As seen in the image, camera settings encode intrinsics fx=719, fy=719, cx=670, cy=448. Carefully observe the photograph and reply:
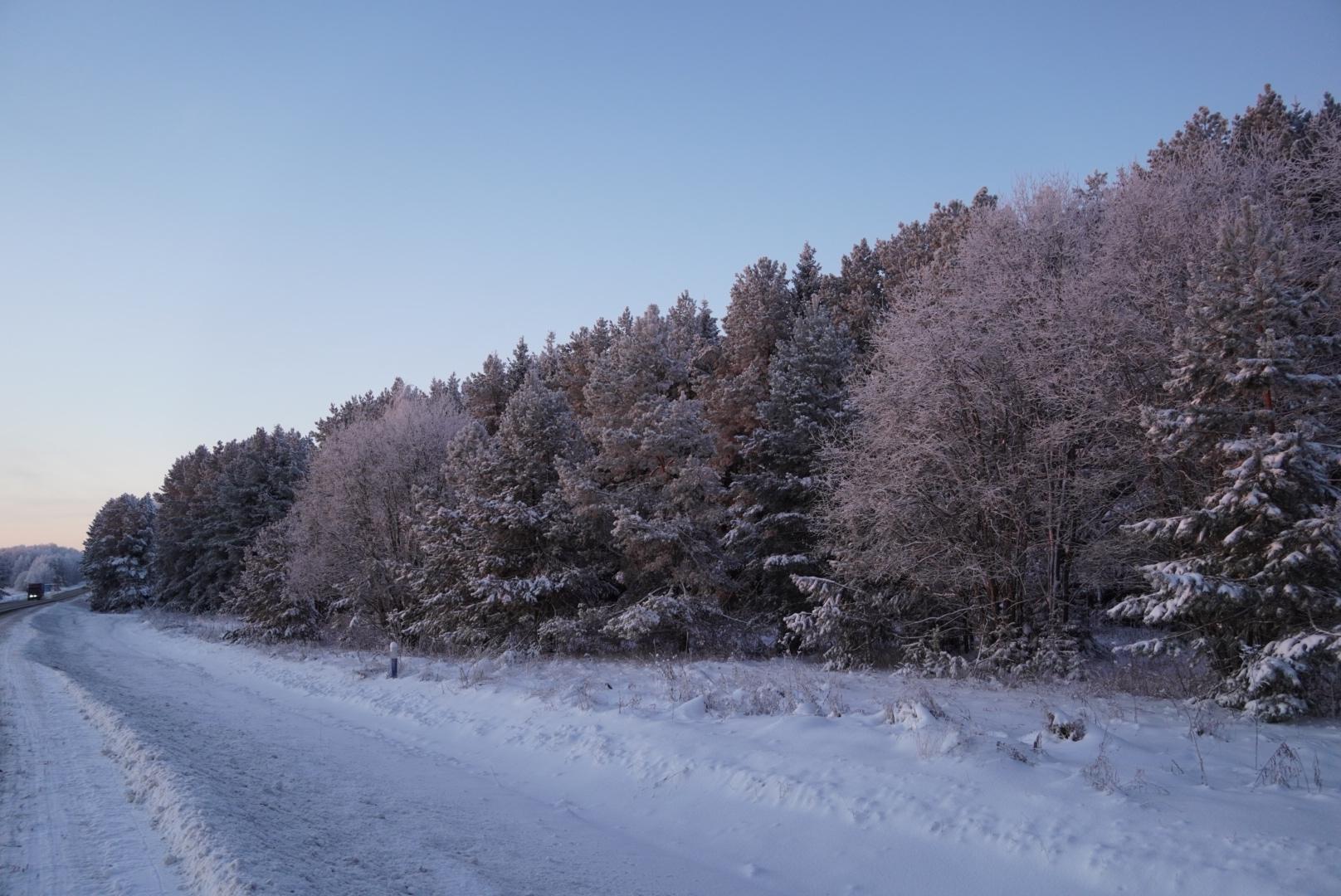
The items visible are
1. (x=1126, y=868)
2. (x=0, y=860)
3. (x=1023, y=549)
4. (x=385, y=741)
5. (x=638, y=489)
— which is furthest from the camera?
(x=638, y=489)

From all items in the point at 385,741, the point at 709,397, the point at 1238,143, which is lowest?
the point at 385,741

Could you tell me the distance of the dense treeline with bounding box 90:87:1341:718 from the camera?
10578mm

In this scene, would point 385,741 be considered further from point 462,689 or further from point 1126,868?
point 1126,868

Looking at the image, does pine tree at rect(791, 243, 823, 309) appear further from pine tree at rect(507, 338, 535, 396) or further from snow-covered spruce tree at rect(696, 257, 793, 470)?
pine tree at rect(507, 338, 535, 396)

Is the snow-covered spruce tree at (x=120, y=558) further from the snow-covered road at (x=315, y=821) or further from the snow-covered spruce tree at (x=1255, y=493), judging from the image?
the snow-covered spruce tree at (x=1255, y=493)

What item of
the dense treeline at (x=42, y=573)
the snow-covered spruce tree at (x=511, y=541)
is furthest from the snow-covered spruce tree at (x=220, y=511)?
the dense treeline at (x=42, y=573)

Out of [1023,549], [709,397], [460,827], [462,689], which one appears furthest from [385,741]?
[709,397]

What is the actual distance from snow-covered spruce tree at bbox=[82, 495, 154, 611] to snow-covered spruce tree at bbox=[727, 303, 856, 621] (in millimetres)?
68815

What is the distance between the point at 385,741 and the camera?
11969mm

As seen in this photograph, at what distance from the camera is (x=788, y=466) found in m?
23.3

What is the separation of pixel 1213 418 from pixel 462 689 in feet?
47.3

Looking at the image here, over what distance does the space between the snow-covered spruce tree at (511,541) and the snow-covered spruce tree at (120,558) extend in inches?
2321

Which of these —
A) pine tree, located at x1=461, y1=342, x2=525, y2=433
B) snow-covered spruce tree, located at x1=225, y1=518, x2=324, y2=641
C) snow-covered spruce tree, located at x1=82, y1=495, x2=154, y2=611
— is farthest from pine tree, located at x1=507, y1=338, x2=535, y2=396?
snow-covered spruce tree, located at x1=82, y1=495, x2=154, y2=611

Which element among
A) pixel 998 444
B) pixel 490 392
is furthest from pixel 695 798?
pixel 490 392
